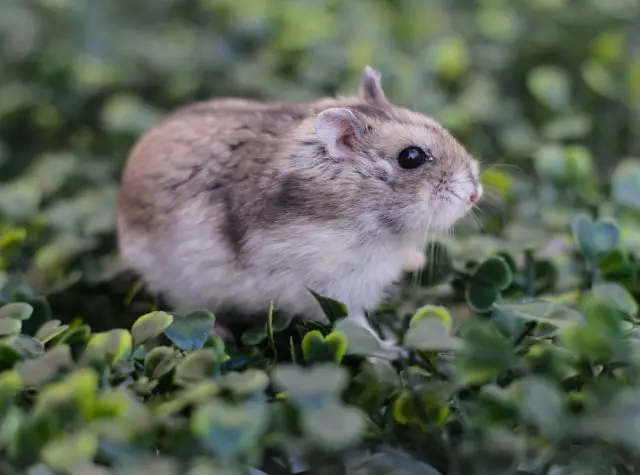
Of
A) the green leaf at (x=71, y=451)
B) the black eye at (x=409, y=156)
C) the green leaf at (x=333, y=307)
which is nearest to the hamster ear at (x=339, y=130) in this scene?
the black eye at (x=409, y=156)

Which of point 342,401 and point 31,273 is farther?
point 31,273

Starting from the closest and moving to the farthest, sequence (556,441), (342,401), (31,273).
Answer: (556,441)
(342,401)
(31,273)

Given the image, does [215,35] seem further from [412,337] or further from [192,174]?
[412,337]

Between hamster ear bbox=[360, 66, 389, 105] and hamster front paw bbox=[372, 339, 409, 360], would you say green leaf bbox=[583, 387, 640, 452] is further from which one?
hamster ear bbox=[360, 66, 389, 105]

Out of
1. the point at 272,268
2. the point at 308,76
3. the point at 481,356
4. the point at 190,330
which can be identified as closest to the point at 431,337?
the point at 481,356

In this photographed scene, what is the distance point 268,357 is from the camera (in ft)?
5.97

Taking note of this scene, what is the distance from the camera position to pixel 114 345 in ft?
5.03

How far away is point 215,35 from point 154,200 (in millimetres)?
1482

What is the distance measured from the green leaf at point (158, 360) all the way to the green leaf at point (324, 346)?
255 millimetres

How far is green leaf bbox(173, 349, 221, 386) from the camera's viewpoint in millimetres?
1460

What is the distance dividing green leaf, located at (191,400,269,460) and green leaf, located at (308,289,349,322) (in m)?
0.47

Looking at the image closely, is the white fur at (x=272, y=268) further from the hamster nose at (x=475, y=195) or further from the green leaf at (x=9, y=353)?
the green leaf at (x=9, y=353)

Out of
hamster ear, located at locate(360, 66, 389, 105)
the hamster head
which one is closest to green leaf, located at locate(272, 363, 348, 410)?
the hamster head

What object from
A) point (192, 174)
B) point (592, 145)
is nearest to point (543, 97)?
point (592, 145)
